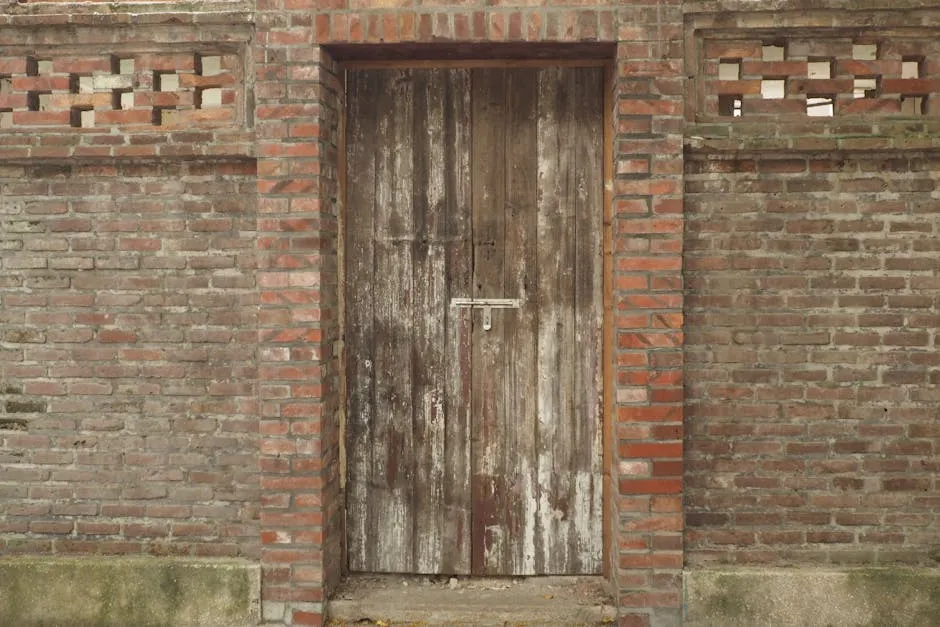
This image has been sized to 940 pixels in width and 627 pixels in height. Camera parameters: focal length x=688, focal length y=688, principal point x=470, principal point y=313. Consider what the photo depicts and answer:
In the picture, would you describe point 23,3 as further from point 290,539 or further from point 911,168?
point 911,168

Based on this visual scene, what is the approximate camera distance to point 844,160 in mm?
3264

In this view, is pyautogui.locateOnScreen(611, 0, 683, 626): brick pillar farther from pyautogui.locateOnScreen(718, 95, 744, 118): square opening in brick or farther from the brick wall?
pyautogui.locateOnScreen(718, 95, 744, 118): square opening in brick

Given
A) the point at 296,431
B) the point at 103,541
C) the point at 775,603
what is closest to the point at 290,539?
the point at 296,431

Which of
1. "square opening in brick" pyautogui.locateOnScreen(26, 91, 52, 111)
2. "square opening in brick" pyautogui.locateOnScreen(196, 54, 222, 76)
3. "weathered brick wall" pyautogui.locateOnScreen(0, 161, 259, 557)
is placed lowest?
"weathered brick wall" pyautogui.locateOnScreen(0, 161, 259, 557)

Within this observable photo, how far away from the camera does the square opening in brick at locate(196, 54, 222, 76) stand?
3.41 m

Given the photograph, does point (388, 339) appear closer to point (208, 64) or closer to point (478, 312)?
point (478, 312)

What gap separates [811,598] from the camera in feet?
10.5

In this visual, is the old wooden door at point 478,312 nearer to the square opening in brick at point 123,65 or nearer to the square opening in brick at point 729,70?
the square opening in brick at point 729,70

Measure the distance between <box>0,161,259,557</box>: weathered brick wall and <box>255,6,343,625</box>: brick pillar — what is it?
0.17 metres

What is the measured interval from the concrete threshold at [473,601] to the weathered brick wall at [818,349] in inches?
32.5

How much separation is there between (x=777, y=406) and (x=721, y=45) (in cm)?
174

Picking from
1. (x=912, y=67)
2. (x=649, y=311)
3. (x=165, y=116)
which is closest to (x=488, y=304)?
(x=649, y=311)

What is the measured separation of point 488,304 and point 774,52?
1850mm

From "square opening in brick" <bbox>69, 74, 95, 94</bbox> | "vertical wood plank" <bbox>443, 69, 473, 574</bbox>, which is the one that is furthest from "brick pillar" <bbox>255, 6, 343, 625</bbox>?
"square opening in brick" <bbox>69, 74, 95, 94</bbox>
